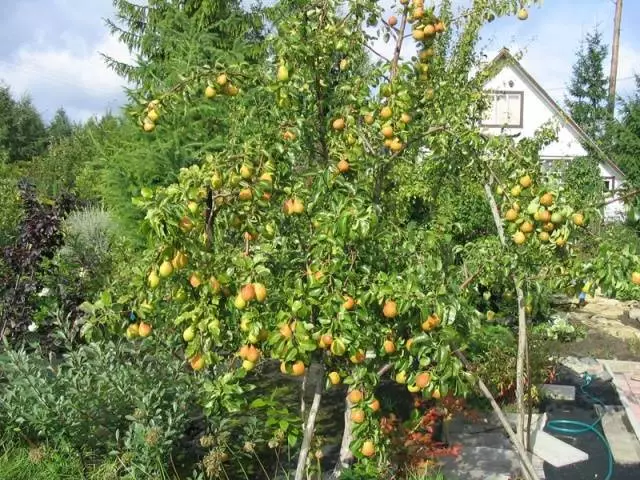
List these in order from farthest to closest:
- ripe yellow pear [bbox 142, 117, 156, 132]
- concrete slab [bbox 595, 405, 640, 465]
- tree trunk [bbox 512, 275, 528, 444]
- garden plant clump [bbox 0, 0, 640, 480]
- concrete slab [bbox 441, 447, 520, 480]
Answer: concrete slab [bbox 595, 405, 640, 465], concrete slab [bbox 441, 447, 520, 480], tree trunk [bbox 512, 275, 528, 444], ripe yellow pear [bbox 142, 117, 156, 132], garden plant clump [bbox 0, 0, 640, 480]

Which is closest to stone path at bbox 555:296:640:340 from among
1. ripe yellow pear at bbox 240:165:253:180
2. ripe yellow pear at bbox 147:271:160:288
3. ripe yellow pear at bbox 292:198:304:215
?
ripe yellow pear at bbox 292:198:304:215

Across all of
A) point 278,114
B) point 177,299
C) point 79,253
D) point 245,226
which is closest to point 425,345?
point 245,226

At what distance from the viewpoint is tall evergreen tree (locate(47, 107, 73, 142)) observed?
125 ft

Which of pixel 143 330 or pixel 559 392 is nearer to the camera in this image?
pixel 143 330

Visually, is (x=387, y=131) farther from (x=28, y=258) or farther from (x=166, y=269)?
(x=28, y=258)

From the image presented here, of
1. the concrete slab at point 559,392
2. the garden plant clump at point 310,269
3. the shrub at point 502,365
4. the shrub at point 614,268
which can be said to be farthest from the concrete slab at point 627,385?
the shrub at point 614,268

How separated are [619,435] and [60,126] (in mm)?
41812

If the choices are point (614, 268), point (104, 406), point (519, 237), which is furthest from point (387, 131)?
point (104, 406)

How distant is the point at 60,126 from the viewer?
132ft

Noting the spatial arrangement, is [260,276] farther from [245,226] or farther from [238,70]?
[238,70]

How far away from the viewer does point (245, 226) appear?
240cm

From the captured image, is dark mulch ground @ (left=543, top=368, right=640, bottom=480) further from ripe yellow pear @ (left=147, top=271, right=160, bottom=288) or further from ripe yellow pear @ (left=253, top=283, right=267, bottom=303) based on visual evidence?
ripe yellow pear @ (left=147, top=271, right=160, bottom=288)

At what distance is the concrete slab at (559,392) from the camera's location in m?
5.44

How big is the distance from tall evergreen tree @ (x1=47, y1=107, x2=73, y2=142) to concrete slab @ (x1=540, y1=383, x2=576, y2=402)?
36651 millimetres
